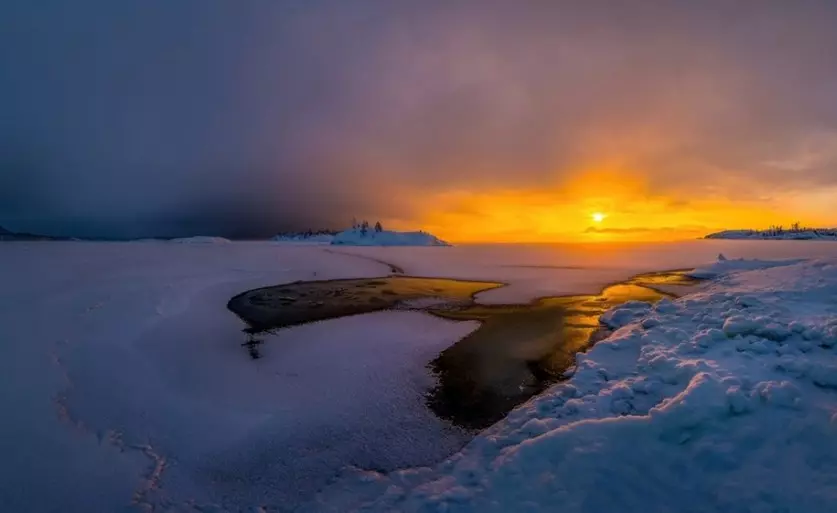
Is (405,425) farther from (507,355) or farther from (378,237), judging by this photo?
(378,237)

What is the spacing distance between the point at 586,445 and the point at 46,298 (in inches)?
685

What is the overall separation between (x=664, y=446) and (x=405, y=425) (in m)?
3.12

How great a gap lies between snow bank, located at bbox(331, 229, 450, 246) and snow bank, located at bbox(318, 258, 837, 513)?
131 meters

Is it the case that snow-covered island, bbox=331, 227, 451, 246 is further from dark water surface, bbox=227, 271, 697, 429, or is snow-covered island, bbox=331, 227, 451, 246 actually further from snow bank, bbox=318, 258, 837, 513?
snow bank, bbox=318, 258, 837, 513

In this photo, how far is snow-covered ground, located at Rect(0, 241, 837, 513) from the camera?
403 cm

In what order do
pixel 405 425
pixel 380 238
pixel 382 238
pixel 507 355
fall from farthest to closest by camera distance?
pixel 382 238
pixel 380 238
pixel 507 355
pixel 405 425

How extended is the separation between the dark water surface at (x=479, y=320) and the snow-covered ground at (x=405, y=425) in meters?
0.51

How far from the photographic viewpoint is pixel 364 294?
16.8 metres

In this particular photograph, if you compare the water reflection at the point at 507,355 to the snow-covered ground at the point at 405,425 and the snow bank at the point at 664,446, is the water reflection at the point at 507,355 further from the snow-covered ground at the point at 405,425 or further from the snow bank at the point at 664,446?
the snow bank at the point at 664,446

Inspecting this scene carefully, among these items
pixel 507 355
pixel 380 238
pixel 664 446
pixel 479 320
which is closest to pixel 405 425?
pixel 664 446

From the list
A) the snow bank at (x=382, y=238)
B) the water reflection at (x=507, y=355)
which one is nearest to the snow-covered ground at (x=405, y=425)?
the water reflection at (x=507, y=355)

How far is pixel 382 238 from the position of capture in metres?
151

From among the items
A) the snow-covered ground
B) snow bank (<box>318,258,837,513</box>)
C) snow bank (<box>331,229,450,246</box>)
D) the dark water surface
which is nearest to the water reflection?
the dark water surface

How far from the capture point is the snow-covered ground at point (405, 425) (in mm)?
4027
